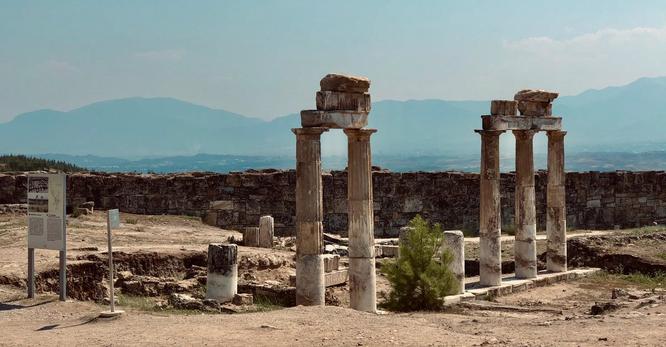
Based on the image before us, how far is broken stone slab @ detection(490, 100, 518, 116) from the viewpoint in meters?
25.0

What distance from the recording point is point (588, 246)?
29688mm

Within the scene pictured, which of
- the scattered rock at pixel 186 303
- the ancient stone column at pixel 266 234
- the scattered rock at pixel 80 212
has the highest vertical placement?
the scattered rock at pixel 80 212

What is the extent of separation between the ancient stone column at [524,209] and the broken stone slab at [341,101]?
8.16m

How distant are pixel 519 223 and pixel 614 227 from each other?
48.9 ft

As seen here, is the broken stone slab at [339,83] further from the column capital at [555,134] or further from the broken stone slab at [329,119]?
the column capital at [555,134]

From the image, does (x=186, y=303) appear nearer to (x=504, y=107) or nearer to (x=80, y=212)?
(x=504, y=107)

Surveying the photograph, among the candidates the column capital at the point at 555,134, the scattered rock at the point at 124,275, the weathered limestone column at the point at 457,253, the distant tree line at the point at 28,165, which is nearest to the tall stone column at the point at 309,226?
the scattered rock at the point at 124,275

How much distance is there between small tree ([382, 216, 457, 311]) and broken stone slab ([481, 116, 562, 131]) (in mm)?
5114

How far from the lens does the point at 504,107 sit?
2519 cm

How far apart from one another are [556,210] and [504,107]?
14.5 feet

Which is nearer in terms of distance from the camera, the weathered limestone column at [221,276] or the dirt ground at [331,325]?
the dirt ground at [331,325]

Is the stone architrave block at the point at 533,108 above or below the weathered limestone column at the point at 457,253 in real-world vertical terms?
above

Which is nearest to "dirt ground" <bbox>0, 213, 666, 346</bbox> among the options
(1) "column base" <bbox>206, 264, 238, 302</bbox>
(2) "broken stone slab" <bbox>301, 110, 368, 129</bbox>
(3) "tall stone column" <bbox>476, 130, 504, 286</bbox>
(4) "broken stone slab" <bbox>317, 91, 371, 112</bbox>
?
(1) "column base" <bbox>206, 264, 238, 302</bbox>

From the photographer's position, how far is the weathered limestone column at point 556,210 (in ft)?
90.2
